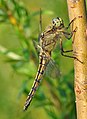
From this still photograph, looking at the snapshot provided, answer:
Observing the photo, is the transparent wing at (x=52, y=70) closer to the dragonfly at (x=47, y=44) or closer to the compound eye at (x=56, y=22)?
the dragonfly at (x=47, y=44)

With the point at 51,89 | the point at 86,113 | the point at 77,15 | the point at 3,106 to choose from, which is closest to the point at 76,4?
the point at 77,15

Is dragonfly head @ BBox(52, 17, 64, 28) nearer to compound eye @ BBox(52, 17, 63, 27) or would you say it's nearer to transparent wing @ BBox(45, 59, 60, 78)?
compound eye @ BBox(52, 17, 63, 27)

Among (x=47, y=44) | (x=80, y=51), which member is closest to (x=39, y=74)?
(x=47, y=44)

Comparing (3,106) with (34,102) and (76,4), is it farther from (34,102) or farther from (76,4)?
(76,4)

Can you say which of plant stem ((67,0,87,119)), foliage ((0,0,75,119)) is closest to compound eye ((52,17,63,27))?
foliage ((0,0,75,119))

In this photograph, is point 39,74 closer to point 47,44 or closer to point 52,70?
point 52,70

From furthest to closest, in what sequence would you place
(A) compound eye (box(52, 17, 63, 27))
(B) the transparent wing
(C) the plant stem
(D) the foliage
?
(D) the foliage, (B) the transparent wing, (A) compound eye (box(52, 17, 63, 27)), (C) the plant stem
